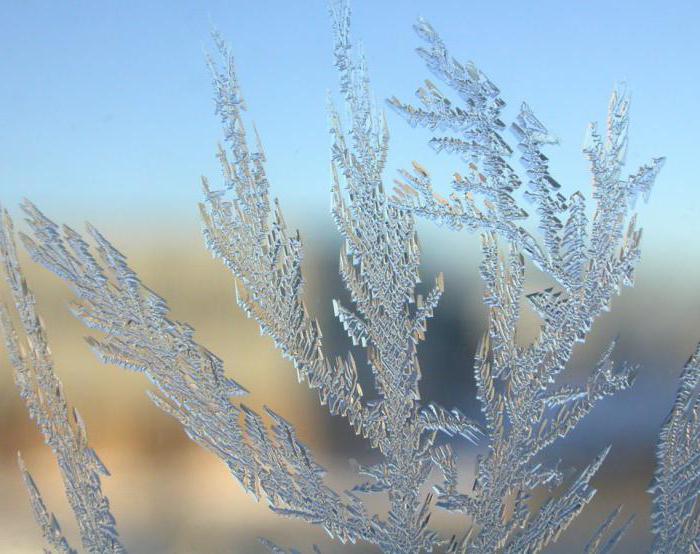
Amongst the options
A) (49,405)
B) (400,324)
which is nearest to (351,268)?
(400,324)

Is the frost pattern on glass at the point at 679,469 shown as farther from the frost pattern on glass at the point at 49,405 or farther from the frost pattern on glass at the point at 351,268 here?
the frost pattern on glass at the point at 49,405

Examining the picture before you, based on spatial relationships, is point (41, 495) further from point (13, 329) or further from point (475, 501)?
point (475, 501)

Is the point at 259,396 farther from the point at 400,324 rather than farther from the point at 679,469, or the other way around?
the point at 679,469

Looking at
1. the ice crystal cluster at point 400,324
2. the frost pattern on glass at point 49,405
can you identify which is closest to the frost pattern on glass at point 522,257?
the ice crystal cluster at point 400,324

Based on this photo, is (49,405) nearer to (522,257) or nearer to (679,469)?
(522,257)

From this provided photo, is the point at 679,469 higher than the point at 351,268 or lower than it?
lower

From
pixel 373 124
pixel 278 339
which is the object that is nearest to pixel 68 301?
pixel 278 339
